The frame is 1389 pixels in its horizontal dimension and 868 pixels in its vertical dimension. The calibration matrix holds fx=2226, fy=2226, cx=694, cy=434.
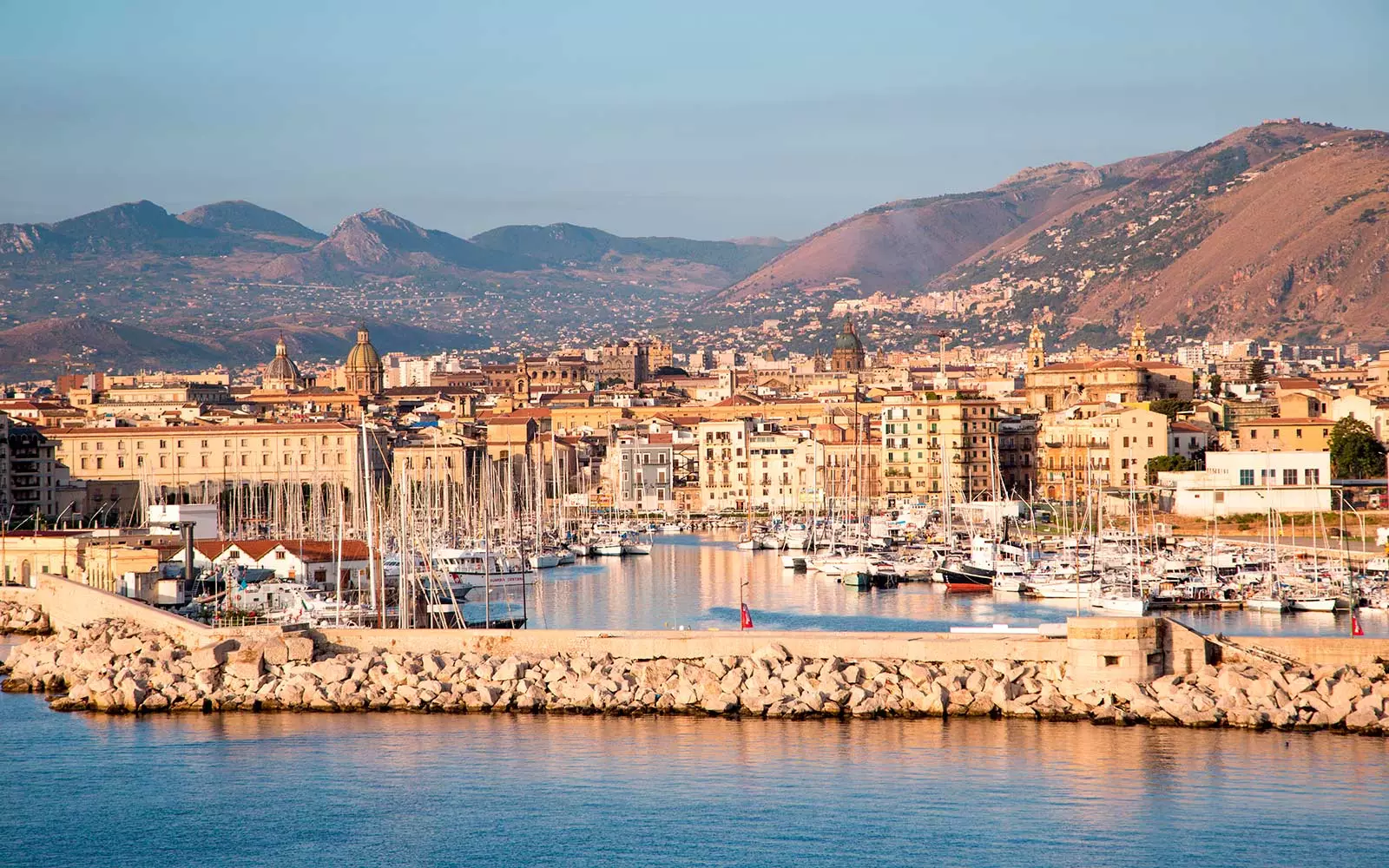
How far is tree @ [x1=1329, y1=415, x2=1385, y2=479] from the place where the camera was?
61.4 m

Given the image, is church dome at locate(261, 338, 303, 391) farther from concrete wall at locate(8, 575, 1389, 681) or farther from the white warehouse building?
concrete wall at locate(8, 575, 1389, 681)

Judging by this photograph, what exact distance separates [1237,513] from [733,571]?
540 inches

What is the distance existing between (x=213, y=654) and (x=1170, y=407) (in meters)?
56.1

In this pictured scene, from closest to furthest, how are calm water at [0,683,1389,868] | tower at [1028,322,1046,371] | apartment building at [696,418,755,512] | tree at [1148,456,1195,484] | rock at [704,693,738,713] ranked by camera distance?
calm water at [0,683,1389,868]
rock at [704,693,738,713]
tree at [1148,456,1195,484]
apartment building at [696,418,755,512]
tower at [1028,322,1046,371]

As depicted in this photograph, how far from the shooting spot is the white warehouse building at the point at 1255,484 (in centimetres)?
5706

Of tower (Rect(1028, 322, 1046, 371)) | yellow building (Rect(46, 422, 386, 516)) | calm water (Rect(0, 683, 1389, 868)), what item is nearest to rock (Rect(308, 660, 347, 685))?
calm water (Rect(0, 683, 1389, 868))

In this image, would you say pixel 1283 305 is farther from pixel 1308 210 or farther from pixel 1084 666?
pixel 1084 666

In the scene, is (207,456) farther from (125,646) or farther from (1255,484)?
(125,646)

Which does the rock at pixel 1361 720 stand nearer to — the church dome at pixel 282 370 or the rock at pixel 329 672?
the rock at pixel 329 672

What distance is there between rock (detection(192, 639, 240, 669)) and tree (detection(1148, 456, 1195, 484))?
138 ft

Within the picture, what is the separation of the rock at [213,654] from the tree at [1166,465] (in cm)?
4197

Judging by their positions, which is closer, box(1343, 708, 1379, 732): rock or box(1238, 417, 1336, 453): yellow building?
box(1343, 708, 1379, 732): rock

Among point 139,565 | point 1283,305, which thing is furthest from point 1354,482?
point 1283,305

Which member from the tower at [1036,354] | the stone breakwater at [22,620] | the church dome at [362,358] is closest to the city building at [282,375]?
the church dome at [362,358]
